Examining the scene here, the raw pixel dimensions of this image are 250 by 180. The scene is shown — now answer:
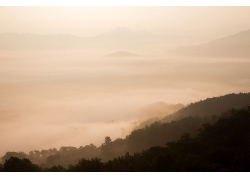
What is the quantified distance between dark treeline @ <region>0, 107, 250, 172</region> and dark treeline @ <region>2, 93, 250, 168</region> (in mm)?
207

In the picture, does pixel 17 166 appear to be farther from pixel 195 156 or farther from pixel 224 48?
pixel 224 48

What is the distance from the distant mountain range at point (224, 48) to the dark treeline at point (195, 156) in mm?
1422

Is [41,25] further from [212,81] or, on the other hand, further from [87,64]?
[212,81]

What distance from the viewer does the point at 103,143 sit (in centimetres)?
575


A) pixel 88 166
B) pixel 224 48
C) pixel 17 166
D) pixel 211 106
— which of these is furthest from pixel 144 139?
pixel 224 48

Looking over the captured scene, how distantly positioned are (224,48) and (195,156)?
2.79m

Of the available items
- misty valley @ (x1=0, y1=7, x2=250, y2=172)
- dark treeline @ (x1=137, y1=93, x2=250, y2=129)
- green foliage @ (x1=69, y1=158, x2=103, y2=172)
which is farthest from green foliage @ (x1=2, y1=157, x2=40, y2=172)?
dark treeline @ (x1=137, y1=93, x2=250, y2=129)

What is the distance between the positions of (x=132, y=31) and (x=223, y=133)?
2.91 m

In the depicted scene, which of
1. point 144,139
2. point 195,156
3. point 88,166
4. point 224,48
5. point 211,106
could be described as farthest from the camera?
point 224,48

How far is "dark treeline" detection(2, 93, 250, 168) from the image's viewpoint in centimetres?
559

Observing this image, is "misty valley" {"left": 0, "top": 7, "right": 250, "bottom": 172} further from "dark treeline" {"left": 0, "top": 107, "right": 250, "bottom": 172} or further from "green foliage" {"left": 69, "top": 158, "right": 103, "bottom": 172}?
"green foliage" {"left": 69, "top": 158, "right": 103, "bottom": 172}

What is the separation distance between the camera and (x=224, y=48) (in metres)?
6.43

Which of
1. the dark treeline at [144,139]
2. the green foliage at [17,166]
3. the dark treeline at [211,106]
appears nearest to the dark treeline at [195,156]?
the green foliage at [17,166]

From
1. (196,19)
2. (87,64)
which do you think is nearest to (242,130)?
(196,19)
